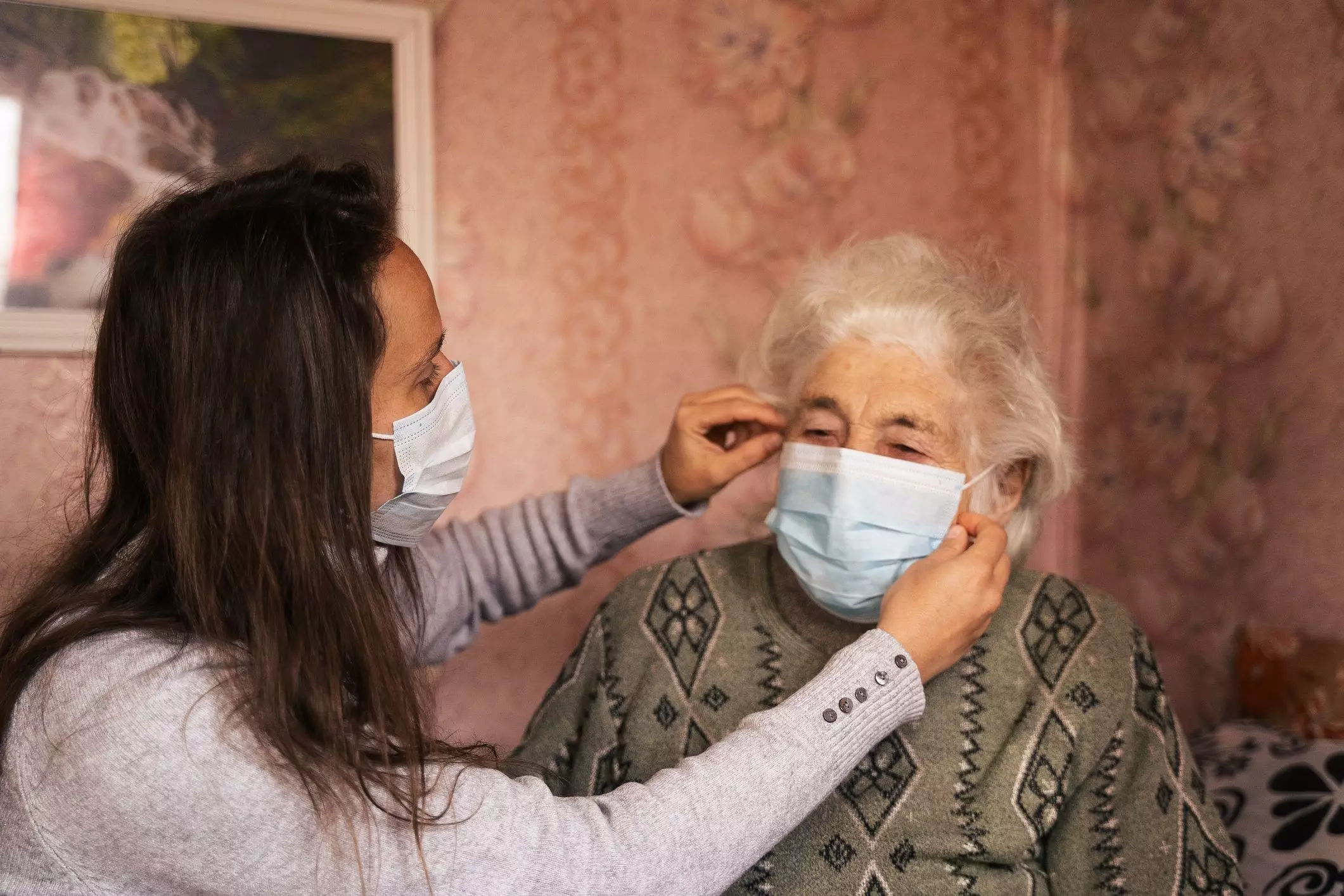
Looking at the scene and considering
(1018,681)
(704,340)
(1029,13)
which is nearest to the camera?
(1018,681)

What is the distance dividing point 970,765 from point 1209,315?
111 centimetres

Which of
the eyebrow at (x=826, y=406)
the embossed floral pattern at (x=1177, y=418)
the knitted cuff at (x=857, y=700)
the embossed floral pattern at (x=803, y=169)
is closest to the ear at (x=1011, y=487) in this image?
the eyebrow at (x=826, y=406)

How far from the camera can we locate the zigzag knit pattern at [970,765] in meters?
1.37

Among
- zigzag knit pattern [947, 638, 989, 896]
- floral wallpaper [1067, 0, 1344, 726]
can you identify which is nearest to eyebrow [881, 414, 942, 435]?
zigzag knit pattern [947, 638, 989, 896]

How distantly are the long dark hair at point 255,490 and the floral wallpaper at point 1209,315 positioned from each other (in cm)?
153

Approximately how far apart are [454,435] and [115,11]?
1.12 meters

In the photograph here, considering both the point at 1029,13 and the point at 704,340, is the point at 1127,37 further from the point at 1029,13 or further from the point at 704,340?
the point at 704,340

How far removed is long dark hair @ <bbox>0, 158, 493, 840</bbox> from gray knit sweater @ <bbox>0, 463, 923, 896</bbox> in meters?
0.03

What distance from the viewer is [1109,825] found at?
4.56 feet

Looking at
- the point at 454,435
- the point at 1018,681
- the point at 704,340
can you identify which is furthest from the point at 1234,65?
the point at 454,435

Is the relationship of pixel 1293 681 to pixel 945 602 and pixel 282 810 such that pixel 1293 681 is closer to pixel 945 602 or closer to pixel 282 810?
pixel 945 602

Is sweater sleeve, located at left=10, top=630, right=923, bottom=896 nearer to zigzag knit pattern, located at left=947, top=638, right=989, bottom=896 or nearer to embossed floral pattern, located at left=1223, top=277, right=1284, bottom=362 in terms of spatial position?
zigzag knit pattern, located at left=947, top=638, right=989, bottom=896

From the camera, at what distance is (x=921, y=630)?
1.23 m

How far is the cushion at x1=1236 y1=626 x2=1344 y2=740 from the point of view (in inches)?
70.5
